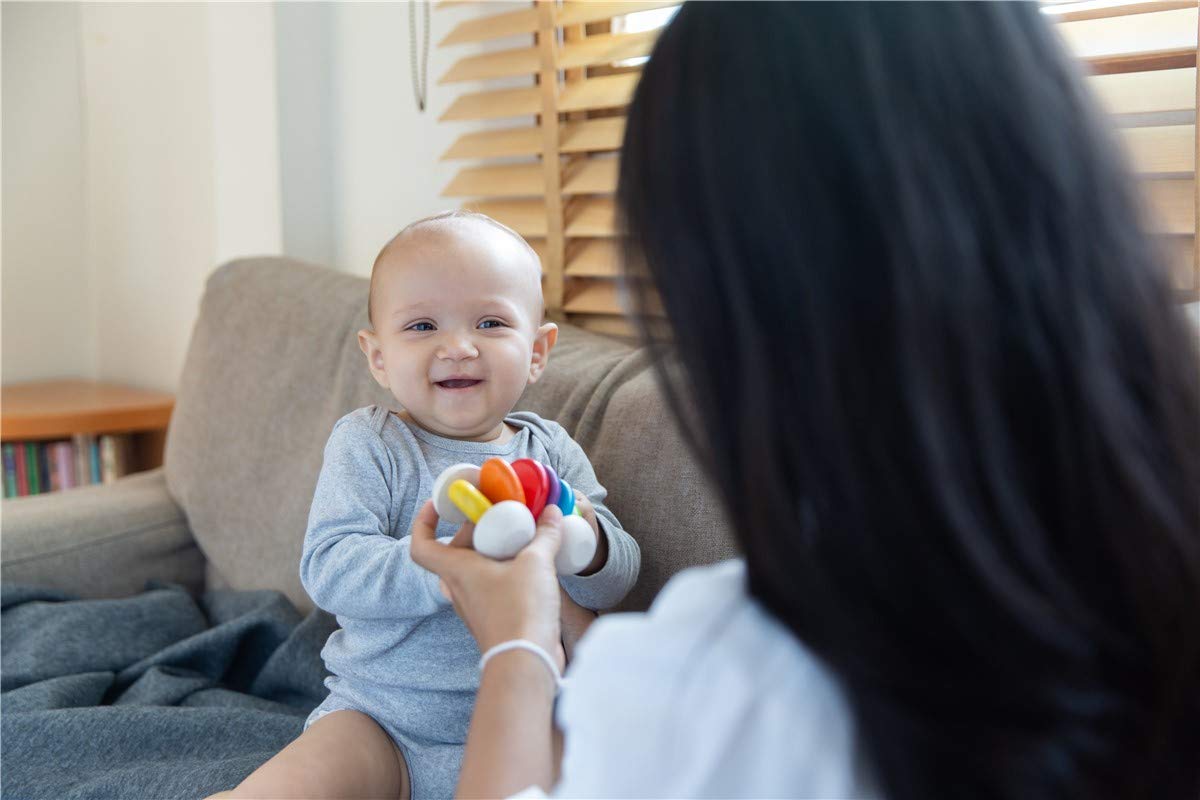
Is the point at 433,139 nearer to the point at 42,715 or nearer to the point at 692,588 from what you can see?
the point at 42,715

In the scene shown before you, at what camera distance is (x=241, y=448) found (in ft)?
6.67

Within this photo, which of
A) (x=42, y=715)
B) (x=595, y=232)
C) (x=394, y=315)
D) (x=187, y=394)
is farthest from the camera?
(x=187, y=394)

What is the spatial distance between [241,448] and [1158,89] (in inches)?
62.2

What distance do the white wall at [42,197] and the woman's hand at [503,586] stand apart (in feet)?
9.19

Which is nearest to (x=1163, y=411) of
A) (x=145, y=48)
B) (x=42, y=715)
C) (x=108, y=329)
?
(x=42, y=715)

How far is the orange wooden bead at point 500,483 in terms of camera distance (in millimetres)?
923

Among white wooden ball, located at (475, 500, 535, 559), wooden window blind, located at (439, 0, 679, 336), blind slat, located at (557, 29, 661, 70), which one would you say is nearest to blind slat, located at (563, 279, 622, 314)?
wooden window blind, located at (439, 0, 679, 336)

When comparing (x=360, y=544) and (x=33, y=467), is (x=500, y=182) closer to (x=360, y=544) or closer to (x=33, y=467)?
(x=360, y=544)

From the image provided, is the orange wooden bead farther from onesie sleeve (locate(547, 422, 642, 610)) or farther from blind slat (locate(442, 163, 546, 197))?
blind slat (locate(442, 163, 546, 197))

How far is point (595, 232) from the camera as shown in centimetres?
185

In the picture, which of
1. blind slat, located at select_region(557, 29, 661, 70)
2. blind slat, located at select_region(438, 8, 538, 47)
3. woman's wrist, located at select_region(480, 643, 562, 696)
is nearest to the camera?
woman's wrist, located at select_region(480, 643, 562, 696)

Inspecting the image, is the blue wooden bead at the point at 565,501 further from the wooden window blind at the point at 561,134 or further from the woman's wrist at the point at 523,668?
the wooden window blind at the point at 561,134

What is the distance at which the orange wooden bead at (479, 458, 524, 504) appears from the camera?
923mm

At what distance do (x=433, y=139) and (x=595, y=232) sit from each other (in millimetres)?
647
